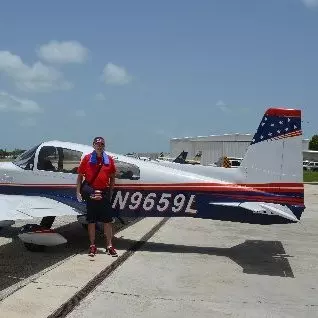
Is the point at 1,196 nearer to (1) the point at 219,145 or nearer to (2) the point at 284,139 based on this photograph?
(2) the point at 284,139

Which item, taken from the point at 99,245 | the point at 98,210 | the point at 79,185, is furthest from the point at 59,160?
the point at 99,245

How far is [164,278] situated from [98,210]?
75.5 inches

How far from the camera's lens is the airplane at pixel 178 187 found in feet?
24.5

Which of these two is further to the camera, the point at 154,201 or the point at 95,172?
the point at 154,201

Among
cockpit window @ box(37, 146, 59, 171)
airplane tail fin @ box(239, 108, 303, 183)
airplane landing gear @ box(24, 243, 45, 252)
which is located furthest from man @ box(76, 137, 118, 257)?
airplane tail fin @ box(239, 108, 303, 183)

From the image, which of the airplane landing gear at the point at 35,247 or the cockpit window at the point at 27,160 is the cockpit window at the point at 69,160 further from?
the airplane landing gear at the point at 35,247

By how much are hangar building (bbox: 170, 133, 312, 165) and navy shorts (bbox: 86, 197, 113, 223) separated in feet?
199

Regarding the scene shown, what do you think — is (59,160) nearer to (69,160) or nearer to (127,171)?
(69,160)

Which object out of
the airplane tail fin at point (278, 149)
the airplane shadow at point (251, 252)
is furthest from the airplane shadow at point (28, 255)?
the airplane tail fin at point (278, 149)

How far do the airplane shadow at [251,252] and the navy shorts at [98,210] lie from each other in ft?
3.13

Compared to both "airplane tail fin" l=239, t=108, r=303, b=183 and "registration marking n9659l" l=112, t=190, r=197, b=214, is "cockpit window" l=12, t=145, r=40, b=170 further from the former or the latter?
"airplane tail fin" l=239, t=108, r=303, b=183

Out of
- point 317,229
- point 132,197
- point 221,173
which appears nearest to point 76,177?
point 132,197

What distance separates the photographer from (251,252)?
8.34m

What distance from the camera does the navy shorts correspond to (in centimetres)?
759
